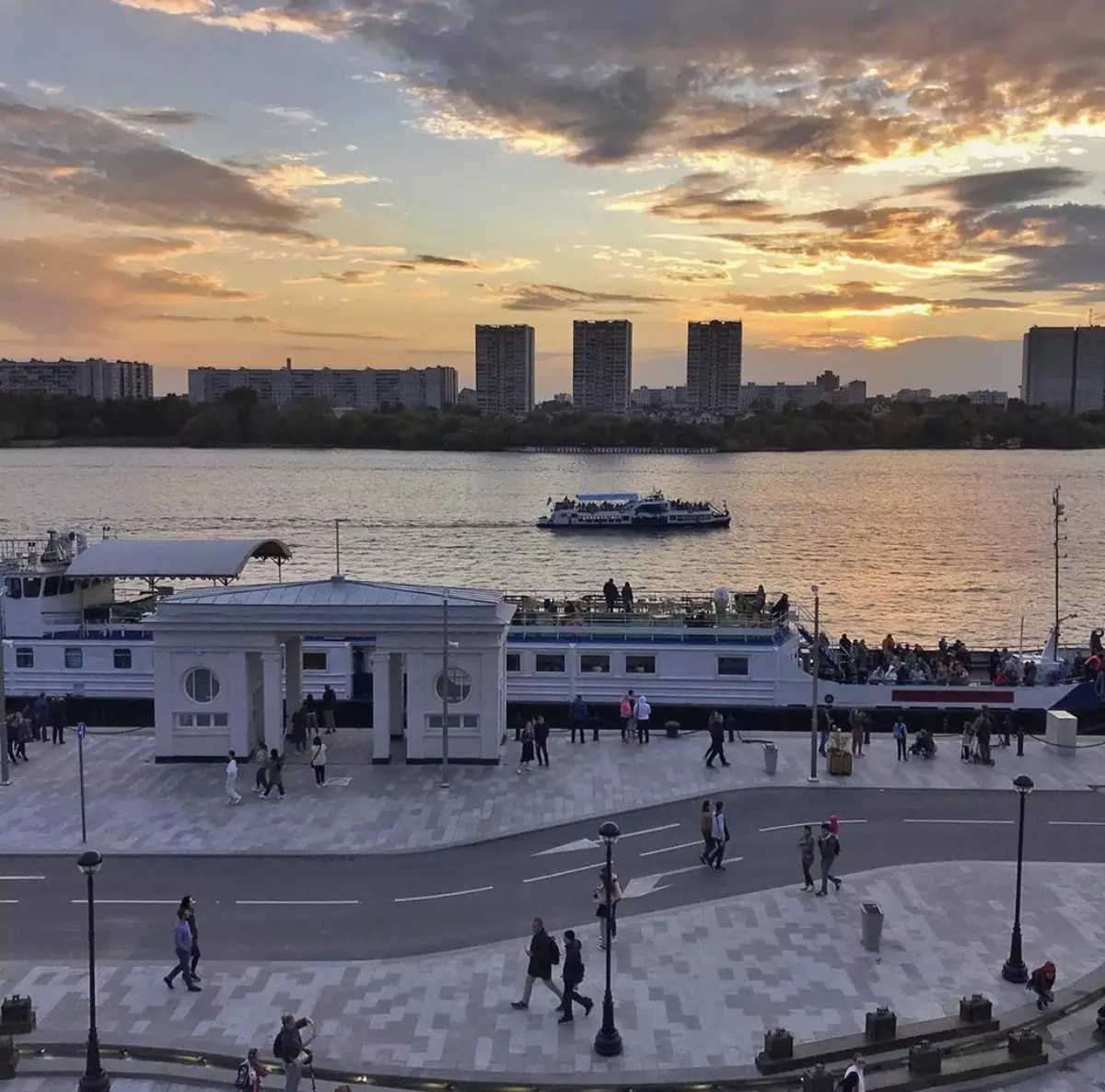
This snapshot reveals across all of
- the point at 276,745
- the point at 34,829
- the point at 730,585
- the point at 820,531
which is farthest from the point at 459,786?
the point at 820,531

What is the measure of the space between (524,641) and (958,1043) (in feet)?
69.7

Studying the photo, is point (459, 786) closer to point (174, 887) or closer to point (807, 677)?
point (174, 887)

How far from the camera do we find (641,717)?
94.4ft

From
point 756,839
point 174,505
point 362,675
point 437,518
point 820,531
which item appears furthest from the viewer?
point 174,505

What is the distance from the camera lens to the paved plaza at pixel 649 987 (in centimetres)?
1454

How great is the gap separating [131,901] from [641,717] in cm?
1362

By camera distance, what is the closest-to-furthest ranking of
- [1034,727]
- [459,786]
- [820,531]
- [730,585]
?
[459,786]
[1034,727]
[730,585]
[820,531]

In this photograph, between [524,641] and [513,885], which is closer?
[513,885]

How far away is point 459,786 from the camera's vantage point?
2519cm

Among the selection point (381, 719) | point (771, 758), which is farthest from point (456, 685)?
point (771, 758)

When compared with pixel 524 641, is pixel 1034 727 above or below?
below

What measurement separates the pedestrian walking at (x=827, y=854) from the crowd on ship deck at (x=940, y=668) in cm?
1432

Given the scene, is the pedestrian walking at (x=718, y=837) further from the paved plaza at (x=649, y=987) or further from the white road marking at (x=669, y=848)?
the paved plaza at (x=649, y=987)

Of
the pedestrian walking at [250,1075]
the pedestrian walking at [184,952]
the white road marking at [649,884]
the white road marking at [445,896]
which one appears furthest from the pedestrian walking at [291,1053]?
the white road marking at [649,884]
